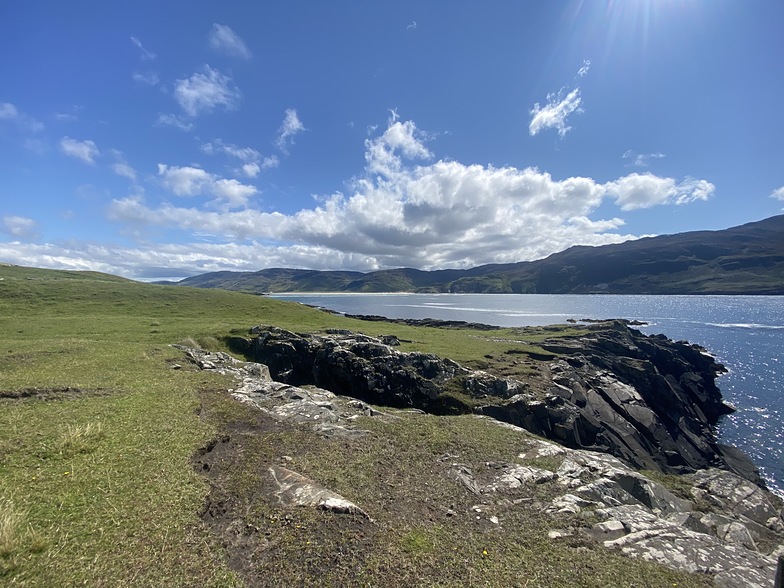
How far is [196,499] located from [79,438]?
6.74m

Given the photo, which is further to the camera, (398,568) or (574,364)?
(574,364)

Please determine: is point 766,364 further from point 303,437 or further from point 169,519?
point 169,519

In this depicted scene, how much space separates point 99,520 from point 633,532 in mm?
18261

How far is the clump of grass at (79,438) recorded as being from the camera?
14.5 m

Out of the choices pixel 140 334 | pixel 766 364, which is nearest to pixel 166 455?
pixel 140 334

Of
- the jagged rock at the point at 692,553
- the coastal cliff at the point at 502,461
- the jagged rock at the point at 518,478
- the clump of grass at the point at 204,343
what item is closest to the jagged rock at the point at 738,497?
the coastal cliff at the point at 502,461

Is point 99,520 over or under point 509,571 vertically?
over

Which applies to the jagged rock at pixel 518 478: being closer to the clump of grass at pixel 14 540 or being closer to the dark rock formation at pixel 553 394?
the dark rock formation at pixel 553 394

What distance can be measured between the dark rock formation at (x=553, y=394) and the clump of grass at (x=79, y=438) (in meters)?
24.5

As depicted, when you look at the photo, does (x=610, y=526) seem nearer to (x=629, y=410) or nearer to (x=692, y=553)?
(x=692, y=553)

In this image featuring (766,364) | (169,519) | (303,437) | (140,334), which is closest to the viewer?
(169,519)

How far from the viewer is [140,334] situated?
→ 160 ft

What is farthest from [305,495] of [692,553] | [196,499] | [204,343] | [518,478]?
[204,343]

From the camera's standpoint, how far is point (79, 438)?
15.1 meters
